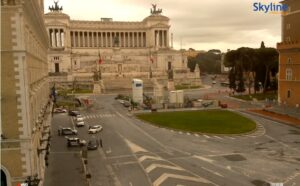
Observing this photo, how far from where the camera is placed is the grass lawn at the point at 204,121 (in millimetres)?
47562

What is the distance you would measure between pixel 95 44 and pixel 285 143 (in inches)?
5262

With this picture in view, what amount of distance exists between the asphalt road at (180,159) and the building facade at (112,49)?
78.8 m

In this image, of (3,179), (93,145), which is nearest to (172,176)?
(93,145)

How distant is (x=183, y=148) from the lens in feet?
126

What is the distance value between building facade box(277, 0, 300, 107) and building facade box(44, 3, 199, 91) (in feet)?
217

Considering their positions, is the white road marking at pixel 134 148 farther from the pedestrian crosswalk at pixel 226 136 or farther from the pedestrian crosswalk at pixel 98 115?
the pedestrian crosswalk at pixel 98 115

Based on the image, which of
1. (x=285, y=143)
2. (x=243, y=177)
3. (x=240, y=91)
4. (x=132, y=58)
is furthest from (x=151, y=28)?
(x=243, y=177)

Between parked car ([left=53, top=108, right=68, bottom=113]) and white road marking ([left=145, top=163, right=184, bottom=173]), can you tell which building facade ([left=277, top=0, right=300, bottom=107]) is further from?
parked car ([left=53, top=108, right=68, bottom=113])

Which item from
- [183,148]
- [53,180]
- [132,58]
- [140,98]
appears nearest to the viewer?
[53,180]

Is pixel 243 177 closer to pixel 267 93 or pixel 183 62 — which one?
pixel 267 93

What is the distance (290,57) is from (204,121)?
923 inches

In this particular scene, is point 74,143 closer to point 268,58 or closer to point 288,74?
point 288,74

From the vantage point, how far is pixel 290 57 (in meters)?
63.9

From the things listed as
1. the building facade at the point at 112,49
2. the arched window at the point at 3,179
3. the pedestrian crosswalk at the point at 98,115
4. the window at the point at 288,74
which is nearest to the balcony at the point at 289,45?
the window at the point at 288,74
